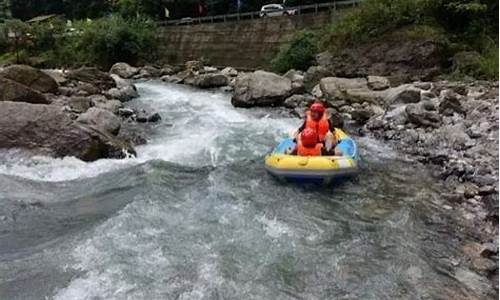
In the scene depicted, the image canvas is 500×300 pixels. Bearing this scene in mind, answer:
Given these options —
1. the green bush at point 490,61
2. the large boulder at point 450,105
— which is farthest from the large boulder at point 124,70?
the large boulder at point 450,105

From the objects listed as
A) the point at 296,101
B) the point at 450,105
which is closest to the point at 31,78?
the point at 296,101

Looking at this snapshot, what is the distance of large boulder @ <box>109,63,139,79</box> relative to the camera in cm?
2619

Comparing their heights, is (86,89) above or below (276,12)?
below

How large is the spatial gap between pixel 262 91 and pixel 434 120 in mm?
5825

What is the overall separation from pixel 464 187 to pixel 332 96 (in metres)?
7.28

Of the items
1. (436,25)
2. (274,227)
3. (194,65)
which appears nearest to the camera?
(274,227)

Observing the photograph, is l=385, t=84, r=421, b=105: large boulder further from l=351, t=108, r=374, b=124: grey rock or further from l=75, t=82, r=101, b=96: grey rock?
l=75, t=82, r=101, b=96: grey rock

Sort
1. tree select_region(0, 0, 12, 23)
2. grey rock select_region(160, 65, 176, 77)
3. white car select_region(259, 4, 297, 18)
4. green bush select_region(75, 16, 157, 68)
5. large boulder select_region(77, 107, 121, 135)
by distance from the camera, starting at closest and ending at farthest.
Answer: large boulder select_region(77, 107, 121, 135)
white car select_region(259, 4, 297, 18)
grey rock select_region(160, 65, 176, 77)
green bush select_region(75, 16, 157, 68)
tree select_region(0, 0, 12, 23)

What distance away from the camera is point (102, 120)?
37.8 feet

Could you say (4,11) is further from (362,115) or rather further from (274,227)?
(274,227)

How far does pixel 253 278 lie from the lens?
5.47 metres

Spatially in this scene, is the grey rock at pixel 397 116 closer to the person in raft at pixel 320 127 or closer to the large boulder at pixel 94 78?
the person in raft at pixel 320 127

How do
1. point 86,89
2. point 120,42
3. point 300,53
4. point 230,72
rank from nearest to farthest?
point 86,89
point 300,53
point 230,72
point 120,42

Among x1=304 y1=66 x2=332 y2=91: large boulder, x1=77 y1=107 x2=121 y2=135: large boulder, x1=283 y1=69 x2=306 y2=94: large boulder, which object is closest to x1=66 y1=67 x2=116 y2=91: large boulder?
x1=283 y1=69 x2=306 y2=94: large boulder
